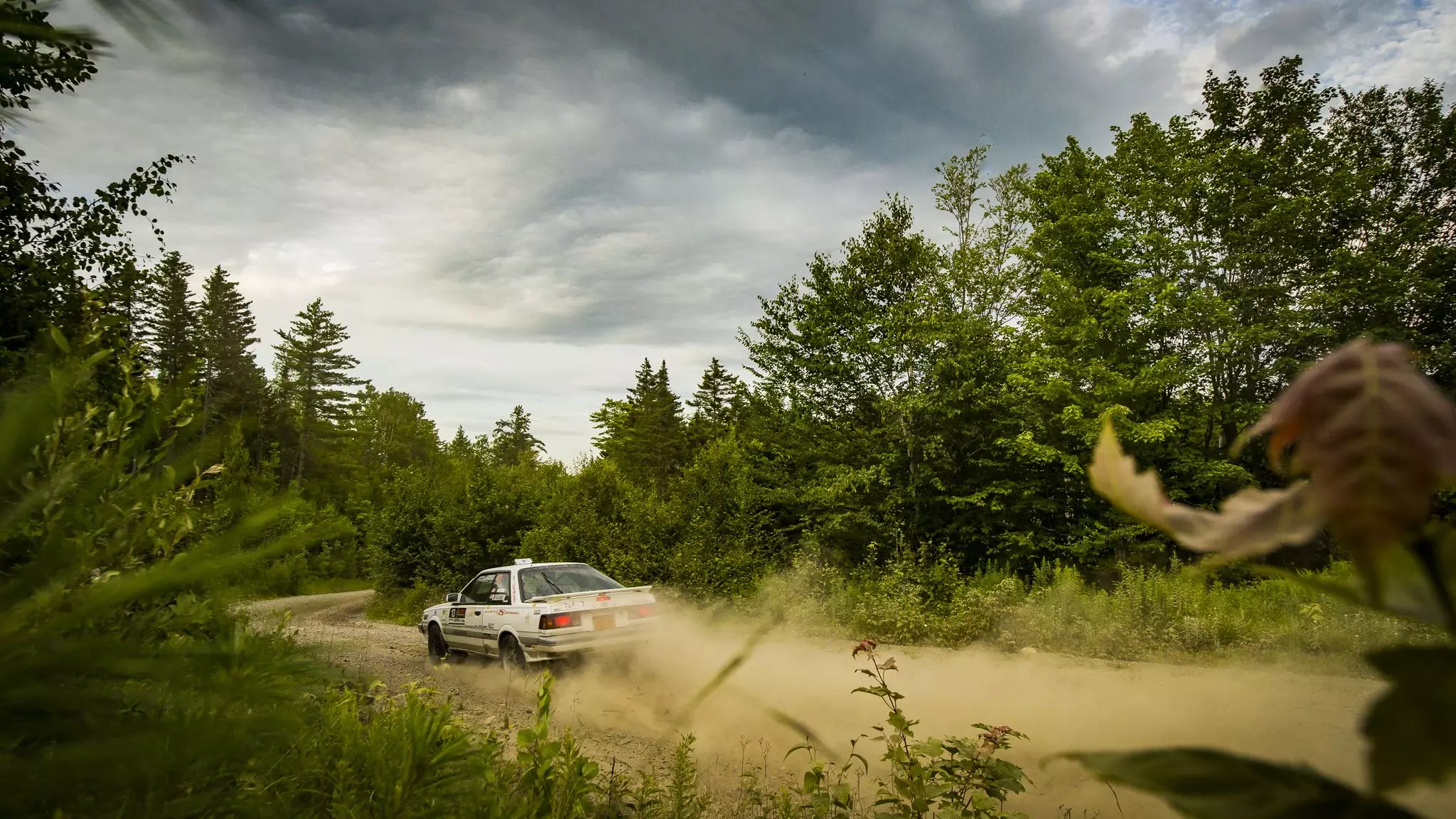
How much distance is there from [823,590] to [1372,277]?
1583cm

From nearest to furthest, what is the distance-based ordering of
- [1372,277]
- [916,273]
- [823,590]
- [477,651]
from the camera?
[477,651] < [823,590] < [1372,277] < [916,273]

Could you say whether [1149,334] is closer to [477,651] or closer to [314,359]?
[477,651]

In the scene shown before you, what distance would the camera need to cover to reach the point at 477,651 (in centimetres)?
1023

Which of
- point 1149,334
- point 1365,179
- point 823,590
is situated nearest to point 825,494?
point 823,590

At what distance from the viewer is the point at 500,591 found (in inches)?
394

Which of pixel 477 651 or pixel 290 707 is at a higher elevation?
pixel 290 707

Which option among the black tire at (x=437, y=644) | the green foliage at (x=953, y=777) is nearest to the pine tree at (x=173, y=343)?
the green foliage at (x=953, y=777)

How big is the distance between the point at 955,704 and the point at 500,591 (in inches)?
249

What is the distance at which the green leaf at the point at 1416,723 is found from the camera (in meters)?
0.27

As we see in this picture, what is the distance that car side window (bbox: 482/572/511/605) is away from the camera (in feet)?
32.1

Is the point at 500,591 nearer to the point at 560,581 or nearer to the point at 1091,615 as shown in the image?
the point at 560,581

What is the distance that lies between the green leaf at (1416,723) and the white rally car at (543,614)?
30.3ft


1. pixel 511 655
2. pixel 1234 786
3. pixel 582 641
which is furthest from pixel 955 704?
pixel 1234 786

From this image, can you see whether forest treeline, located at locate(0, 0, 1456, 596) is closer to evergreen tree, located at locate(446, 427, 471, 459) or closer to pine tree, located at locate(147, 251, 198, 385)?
pine tree, located at locate(147, 251, 198, 385)
